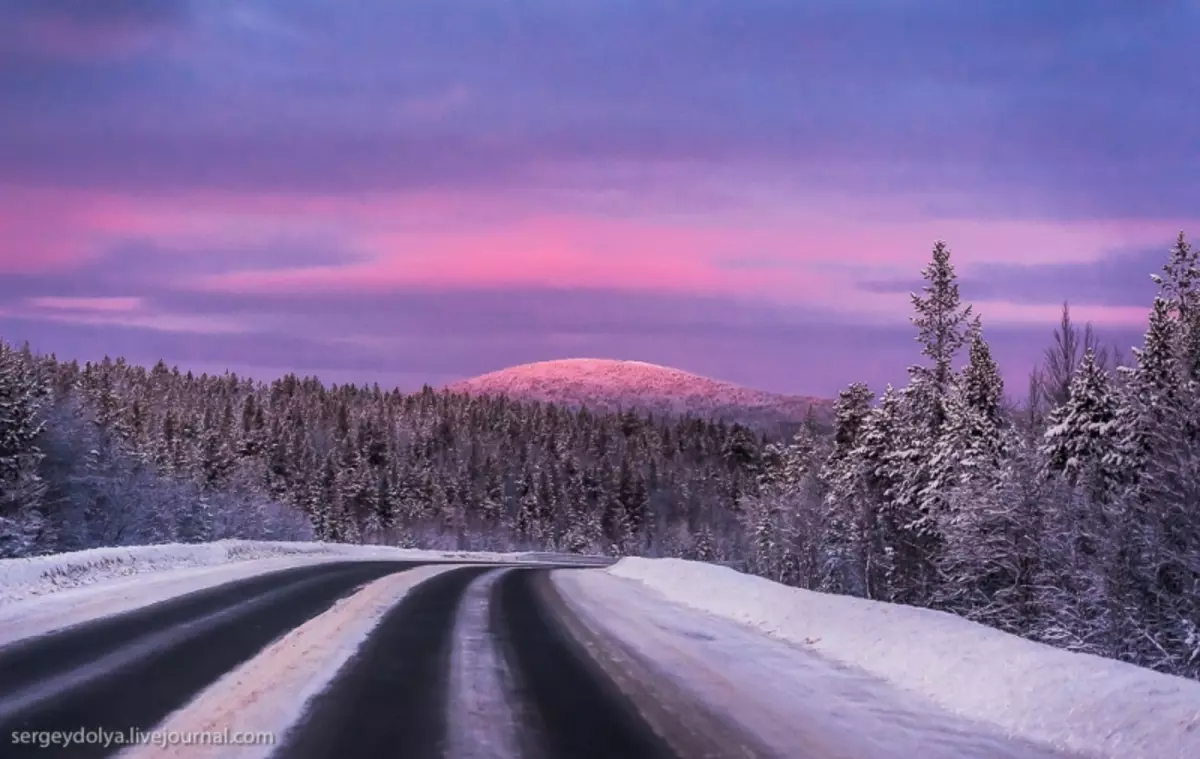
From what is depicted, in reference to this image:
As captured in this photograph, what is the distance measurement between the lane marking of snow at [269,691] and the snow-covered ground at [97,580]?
3.24 m

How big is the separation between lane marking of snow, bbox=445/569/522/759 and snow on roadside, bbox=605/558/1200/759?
4.23m

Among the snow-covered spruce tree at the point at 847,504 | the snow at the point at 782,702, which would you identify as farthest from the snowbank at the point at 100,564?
the snow-covered spruce tree at the point at 847,504

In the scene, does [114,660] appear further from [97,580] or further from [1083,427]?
[1083,427]

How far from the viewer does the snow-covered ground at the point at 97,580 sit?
14922 mm

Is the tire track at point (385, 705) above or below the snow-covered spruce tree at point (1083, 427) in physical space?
below

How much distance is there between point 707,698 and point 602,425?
187m

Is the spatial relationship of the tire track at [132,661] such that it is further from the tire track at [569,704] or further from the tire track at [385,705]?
the tire track at [569,704]

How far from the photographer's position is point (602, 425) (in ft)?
648

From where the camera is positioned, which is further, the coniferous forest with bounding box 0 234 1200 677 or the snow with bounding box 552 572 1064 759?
the coniferous forest with bounding box 0 234 1200 677

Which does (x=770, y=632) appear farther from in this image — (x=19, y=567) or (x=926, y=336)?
(x=926, y=336)

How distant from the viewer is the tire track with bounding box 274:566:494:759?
7824 millimetres

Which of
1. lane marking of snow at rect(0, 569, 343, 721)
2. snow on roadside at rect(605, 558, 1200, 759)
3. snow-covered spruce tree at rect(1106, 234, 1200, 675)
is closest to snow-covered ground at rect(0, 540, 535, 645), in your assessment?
lane marking of snow at rect(0, 569, 343, 721)

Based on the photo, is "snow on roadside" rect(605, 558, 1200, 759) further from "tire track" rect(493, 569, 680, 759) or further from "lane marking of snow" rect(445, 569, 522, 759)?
"lane marking of snow" rect(445, 569, 522, 759)

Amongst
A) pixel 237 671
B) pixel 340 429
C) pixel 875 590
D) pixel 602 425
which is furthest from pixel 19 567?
pixel 602 425
